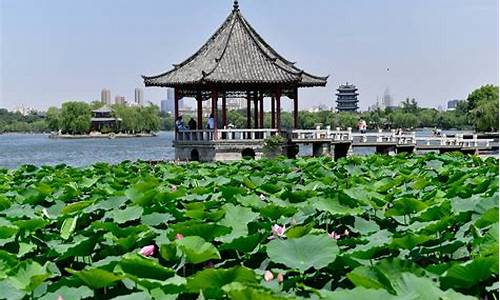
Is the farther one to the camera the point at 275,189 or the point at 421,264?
the point at 275,189

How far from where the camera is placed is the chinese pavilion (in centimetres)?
2250

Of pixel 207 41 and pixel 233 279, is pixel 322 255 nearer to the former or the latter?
pixel 233 279

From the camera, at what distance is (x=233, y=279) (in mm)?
2209

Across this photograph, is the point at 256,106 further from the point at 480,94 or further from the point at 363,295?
the point at 480,94

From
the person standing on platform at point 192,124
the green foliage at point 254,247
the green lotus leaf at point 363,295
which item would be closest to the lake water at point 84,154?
the person standing on platform at point 192,124

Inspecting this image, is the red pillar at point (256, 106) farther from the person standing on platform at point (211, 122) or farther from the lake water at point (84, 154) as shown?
the lake water at point (84, 154)

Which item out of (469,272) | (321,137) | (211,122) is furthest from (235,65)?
(469,272)

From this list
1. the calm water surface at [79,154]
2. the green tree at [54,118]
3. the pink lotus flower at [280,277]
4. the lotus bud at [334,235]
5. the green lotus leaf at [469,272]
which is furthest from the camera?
the green tree at [54,118]

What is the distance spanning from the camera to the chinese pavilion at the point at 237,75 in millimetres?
22500

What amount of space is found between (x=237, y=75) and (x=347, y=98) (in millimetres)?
77401

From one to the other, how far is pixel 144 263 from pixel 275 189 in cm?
261

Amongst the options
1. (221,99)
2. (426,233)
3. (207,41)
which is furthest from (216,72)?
(426,233)

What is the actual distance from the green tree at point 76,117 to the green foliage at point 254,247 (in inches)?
3687

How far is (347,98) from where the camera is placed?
98562 mm
